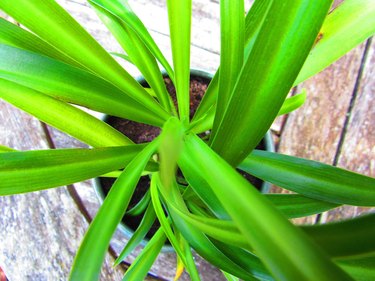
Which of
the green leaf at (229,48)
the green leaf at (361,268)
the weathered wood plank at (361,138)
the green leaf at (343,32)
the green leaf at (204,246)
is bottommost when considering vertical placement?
the green leaf at (204,246)

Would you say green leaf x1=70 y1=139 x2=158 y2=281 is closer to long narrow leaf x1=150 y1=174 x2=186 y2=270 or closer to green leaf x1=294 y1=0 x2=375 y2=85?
long narrow leaf x1=150 y1=174 x2=186 y2=270

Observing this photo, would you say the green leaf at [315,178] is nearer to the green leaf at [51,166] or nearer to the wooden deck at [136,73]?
the green leaf at [51,166]

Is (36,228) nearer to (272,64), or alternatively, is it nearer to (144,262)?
(144,262)

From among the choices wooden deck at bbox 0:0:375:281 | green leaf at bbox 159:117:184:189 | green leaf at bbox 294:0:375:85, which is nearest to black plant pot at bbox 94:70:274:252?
wooden deck at bbox 0:0:375:281

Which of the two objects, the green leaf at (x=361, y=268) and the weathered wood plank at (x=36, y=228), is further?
the weathered wood plank at (x=36, y=228)

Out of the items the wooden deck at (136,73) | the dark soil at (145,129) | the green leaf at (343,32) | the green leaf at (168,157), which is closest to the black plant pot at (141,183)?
the dark soil at (145,129)

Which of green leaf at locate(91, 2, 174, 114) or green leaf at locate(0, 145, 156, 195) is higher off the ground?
green leaf at locate(91, 2, 174, 114)

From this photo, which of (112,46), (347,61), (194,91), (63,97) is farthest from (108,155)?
(347,61)
